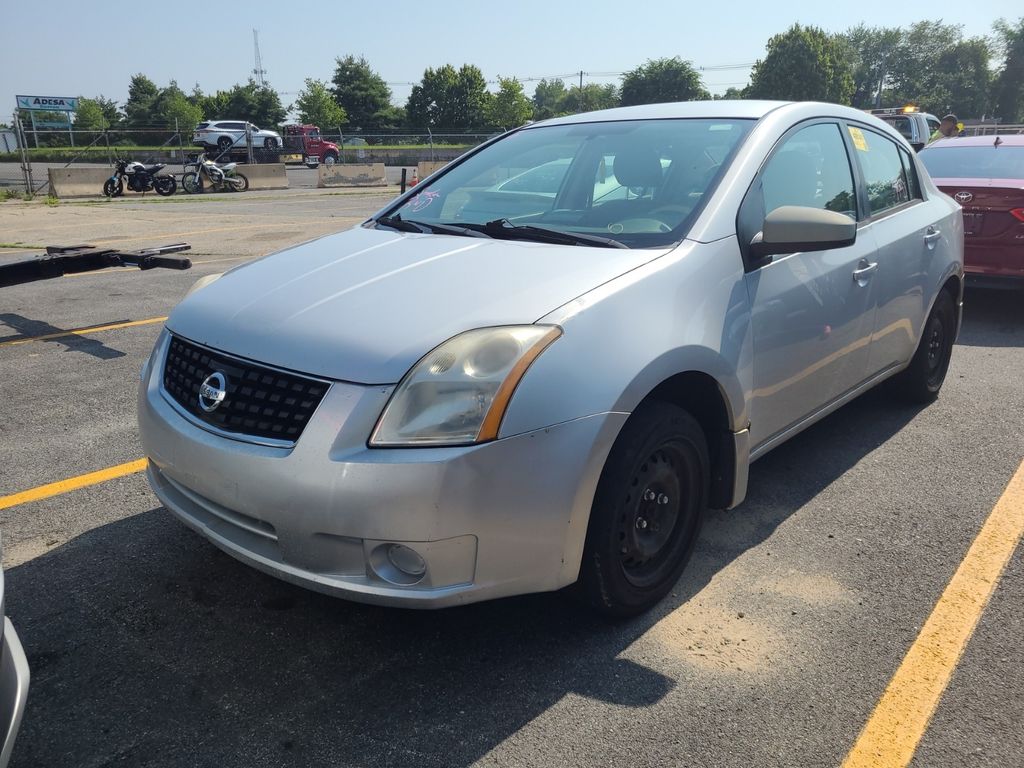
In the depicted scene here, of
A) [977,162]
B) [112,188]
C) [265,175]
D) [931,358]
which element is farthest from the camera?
[265,175]

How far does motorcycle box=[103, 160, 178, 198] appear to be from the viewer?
68.0 feet

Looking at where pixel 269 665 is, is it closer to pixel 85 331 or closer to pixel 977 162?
pixel 85 331

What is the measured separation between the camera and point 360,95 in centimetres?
7994

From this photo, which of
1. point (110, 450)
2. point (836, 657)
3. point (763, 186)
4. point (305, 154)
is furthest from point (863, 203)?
point (305, 154)

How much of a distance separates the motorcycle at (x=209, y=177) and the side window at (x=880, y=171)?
68.7ft

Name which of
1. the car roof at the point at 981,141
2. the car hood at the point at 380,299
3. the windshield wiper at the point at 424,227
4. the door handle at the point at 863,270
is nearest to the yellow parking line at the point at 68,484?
the car hood at the point at 380,299

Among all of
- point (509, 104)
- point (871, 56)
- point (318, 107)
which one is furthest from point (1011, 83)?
point (318, 107)

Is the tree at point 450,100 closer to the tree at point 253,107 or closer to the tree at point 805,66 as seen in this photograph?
the tree at point 253,107

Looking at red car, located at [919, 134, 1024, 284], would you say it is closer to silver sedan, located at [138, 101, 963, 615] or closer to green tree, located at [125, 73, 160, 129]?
silver sedan, located at [138, 101, 963, 615]

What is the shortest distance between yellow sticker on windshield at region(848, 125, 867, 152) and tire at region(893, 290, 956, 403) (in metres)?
1.10

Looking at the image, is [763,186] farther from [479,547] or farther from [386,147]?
[386,147]

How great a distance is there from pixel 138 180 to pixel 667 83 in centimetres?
9803

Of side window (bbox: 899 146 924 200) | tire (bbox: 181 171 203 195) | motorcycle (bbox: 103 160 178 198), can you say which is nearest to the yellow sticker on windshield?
side window (bbox: 899 146 924 200)

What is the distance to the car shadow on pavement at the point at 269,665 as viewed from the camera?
6.97ft
